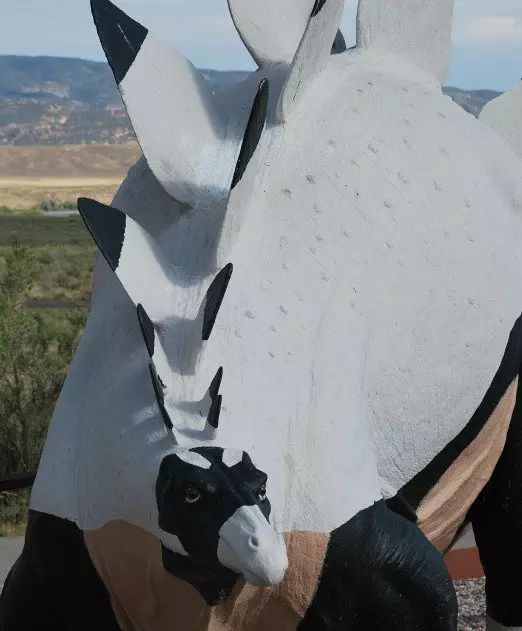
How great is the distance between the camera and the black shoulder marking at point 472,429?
7.04 ft

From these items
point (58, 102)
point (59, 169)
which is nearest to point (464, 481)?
point (59, 169)

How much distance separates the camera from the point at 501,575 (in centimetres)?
276

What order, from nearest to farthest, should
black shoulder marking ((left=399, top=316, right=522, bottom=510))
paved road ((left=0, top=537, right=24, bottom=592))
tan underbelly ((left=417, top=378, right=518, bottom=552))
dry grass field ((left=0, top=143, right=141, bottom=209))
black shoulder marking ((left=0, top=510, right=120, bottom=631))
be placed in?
black shoulder marking ((left=0, top=510, right=120, bottom=631)) → black shoulder marking ((left=399, top=316, right=522, bottom=510)) → tan underbelly ((left=417, top=378, right=518, bottom=552)) → paved road ((left=0, top=537, right=24, bottom=592)) → dry grass field ((left=0, top=143, right=141, bottom=209))

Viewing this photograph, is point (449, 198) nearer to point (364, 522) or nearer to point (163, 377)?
point (364, 522)

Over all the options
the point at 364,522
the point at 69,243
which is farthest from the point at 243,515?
the point at 69,243

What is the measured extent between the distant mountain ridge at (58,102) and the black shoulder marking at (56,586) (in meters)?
82.1

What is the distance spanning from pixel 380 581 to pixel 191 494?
480 mm

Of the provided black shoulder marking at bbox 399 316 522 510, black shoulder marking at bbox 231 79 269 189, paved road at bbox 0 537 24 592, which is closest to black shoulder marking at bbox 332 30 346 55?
black shoulder marking at bbox 399 316 522 510

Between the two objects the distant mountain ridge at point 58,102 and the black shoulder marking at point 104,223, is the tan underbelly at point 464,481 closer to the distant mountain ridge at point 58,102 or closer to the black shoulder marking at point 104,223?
the black shoulder marking at point 104,223

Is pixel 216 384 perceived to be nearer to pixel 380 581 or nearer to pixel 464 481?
pixel 380 581

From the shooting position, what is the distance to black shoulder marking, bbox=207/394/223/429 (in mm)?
1521

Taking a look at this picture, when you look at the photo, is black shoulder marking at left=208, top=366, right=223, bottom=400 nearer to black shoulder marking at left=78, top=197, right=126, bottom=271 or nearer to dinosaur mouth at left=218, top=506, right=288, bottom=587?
dinosaur mouth at left=218, top=506, right=288, bottom=587

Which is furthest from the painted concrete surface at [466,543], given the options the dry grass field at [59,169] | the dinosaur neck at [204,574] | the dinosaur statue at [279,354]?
the dry grass field at [59,169]

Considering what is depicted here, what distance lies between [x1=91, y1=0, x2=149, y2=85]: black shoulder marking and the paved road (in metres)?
3.10
